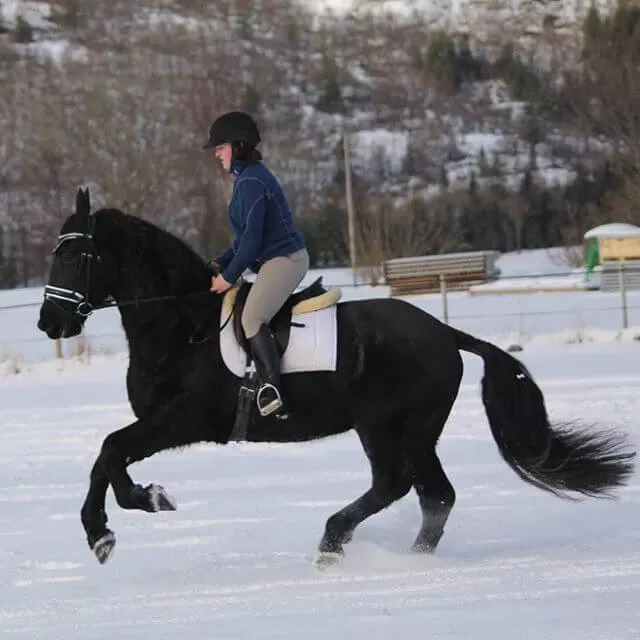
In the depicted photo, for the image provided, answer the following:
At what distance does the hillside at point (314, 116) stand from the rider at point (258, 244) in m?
30.1

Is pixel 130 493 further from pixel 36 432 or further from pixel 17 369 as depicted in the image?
pixel 17 369

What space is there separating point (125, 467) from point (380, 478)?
1.39m

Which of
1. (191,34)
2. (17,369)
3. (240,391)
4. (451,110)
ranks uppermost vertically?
(191,34)

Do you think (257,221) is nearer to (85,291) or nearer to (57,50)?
(85,291)

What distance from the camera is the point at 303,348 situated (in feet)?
18.3

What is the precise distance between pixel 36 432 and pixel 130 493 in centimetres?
614

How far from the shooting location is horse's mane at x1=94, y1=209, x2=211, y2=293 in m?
5.57

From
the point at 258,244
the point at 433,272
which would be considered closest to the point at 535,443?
the point at 258,244

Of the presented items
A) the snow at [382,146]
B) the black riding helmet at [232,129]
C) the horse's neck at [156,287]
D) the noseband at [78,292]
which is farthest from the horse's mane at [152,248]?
the snow at [382,146]

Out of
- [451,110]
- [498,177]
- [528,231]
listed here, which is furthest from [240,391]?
[451,110]

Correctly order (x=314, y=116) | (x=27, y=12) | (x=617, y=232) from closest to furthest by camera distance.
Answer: (x=617, y=232) → (x=314, y=116) → (x=27, y=12)

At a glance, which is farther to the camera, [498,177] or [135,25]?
[135,25]

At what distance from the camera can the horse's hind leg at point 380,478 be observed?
566cm

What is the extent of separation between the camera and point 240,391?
5.46 meters
